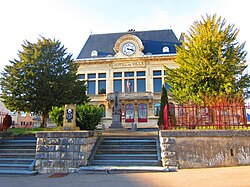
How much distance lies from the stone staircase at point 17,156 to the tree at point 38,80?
24.3ft

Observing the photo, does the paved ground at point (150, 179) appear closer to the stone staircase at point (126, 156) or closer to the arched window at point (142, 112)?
the stone staircase at point (126, 156)

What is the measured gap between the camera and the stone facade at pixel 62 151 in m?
6.77

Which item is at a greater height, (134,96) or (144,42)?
(144,42)

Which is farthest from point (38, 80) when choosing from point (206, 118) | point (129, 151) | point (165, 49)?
point (165, 49)

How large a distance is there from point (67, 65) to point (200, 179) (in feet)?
50.6

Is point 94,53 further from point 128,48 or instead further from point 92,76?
point 128,48

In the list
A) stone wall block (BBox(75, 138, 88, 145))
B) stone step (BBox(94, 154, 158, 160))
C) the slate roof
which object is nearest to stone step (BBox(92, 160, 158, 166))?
stone step (BBox(94, 154, 158, 160))

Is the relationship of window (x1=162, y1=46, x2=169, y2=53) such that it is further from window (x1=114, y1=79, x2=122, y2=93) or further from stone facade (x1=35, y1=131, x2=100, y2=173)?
stone facade (x1=35, y1=131, x2=100, y2=173)

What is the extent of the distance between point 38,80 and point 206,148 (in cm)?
1398

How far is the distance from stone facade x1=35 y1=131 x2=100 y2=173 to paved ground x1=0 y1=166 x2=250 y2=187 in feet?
1.62

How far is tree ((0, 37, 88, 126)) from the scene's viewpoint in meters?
15.9

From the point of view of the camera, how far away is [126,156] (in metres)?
7.22

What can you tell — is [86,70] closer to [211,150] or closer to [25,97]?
[25,97]

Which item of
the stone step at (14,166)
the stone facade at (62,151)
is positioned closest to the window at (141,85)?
the stone facade at (62,151)
